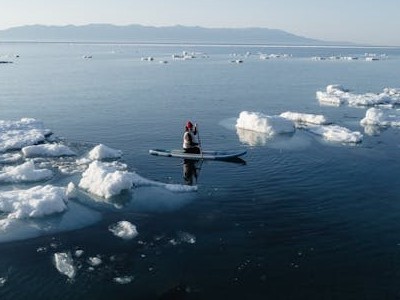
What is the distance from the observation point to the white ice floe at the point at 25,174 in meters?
25.9

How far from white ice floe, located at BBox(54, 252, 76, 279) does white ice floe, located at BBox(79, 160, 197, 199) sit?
5.66m

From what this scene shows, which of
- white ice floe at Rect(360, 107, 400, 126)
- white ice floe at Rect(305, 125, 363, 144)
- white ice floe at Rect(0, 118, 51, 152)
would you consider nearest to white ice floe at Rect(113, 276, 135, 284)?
white ice floe at Rect(0, 118, 51, 152)

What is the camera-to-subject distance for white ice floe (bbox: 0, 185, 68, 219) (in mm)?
21547

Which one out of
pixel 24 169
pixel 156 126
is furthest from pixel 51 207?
pixel 156 126

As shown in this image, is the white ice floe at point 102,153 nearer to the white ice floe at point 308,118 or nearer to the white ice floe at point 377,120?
the white ice floe at point 308,118

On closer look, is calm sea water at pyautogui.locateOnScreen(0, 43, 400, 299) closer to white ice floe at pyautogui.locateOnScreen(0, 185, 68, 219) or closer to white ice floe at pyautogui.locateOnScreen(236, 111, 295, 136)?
white ice floe at pyautogui.locateOnScreen(236, 111, 295, 136)

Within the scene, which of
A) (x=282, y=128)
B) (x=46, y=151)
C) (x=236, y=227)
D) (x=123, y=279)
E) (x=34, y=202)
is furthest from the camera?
(x=282, y=128)

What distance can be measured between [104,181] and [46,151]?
8160 mm

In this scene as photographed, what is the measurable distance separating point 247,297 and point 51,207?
9761 millimetres

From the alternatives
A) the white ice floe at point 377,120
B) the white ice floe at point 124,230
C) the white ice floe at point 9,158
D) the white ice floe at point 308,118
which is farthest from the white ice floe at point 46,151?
the white ice floe at point 377,120

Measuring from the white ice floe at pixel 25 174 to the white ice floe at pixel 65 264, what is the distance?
8.42 metres

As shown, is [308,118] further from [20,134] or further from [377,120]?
[20,134]

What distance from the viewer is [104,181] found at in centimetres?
2438

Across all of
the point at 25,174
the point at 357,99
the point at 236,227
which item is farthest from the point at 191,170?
the point at 357,99
